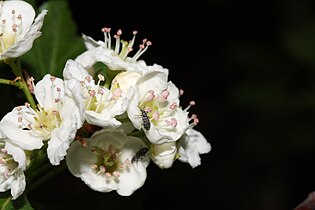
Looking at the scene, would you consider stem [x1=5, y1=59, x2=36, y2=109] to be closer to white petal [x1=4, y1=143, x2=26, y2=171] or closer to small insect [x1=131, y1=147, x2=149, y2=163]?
white petal [x1=4, y1=143, x2=26, y2=171]

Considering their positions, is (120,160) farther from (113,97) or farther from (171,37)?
(171,37)

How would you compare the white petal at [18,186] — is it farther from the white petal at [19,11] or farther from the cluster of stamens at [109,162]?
the white petal at [19,11]

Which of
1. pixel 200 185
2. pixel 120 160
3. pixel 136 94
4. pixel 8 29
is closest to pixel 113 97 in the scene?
pixel 136 94

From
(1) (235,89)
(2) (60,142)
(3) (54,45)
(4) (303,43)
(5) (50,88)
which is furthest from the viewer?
(1) (235,89)

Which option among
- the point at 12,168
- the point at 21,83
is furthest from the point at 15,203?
the point at 21,83

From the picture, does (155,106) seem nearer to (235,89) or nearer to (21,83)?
(21,83)

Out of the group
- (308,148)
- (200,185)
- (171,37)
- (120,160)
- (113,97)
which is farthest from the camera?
(171,37)

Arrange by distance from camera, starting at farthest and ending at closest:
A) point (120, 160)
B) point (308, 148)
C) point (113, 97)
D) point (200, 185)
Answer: point (200, 185) < point (308, 148) < point (120, 160) < point (113, 97)
